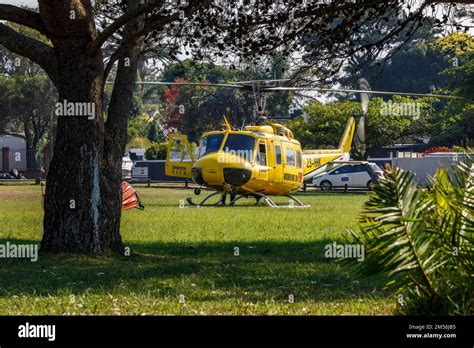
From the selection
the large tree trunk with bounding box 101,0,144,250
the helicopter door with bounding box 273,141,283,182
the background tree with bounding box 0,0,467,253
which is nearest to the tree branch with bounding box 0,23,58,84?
the background tree with bounding box 0,0,467,253

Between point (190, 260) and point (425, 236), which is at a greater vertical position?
point (425, 236)

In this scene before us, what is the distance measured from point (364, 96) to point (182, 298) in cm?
3424

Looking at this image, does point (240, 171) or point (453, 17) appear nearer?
point (453, 17)

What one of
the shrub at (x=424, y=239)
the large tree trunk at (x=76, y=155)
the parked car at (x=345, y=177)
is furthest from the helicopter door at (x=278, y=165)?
the shrub at (x=424, y=239)

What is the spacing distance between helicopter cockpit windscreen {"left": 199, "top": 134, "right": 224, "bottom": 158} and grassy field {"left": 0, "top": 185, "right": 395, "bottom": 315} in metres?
11.2

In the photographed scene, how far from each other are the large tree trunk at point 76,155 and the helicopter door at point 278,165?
1950cm

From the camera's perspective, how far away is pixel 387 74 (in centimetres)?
7631

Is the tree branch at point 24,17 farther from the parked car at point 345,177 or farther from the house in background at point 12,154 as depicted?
the house in background at point 12,154

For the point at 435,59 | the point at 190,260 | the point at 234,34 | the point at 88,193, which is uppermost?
the point at 435,59

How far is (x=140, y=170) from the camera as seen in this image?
8600 cm

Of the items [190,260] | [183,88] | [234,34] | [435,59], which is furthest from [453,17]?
[183,88]

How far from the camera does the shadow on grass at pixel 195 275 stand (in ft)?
35.8

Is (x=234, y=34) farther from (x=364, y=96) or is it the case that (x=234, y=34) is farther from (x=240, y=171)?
(x=364, y=96)

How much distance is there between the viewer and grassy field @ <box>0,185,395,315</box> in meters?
9.46
